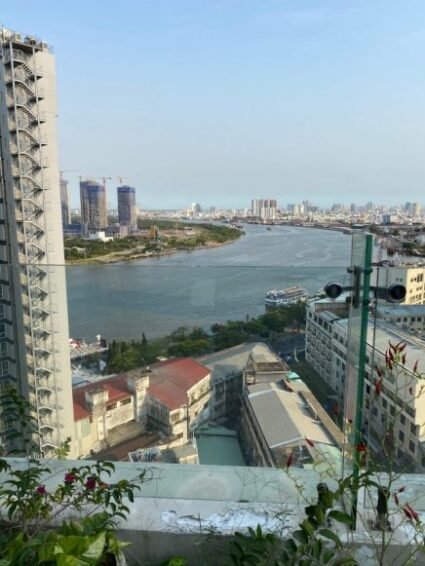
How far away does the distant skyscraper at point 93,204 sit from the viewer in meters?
32.5

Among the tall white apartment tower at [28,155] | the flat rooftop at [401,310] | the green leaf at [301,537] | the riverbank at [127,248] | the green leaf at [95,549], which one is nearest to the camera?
the green leaf at [95,549]

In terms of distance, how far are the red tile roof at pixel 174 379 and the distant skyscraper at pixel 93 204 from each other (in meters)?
29.4

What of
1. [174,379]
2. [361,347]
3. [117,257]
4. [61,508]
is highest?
[361,347]

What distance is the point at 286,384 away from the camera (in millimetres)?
1467

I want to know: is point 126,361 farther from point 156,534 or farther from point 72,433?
point 156,534

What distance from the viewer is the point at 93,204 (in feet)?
114

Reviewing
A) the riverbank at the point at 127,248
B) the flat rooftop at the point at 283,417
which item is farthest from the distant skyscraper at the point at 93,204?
the flat rooftop at the point at 283,417

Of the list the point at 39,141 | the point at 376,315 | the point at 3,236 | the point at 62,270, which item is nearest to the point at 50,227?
the point at 3,236

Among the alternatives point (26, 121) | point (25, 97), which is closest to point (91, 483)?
point (26, 121)

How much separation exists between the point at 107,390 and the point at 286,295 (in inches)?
28.0

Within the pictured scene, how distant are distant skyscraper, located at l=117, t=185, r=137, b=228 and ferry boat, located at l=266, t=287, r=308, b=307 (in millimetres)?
34863

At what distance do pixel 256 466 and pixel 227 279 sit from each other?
0.59 metres

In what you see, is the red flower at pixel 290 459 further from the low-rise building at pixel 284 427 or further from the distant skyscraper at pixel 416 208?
the distant skyscraper at pixel 416 208

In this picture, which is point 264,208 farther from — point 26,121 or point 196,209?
point 26,121
